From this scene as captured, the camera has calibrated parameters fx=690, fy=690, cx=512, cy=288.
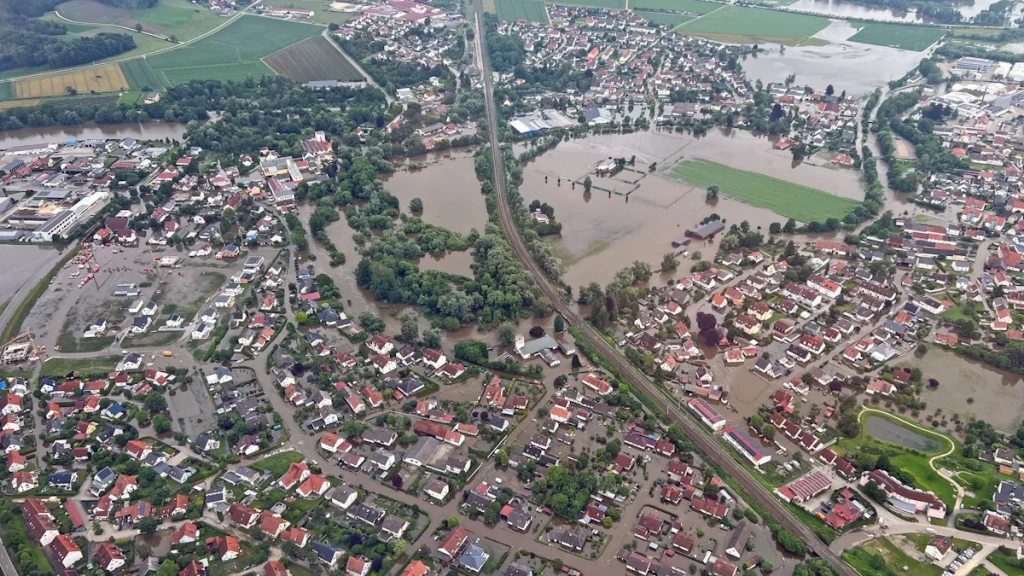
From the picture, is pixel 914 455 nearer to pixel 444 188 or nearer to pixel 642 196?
pixel 642 196

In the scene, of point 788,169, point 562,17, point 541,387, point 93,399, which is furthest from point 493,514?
point 562,17

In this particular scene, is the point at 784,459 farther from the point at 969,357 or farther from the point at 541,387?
the point at 969,357

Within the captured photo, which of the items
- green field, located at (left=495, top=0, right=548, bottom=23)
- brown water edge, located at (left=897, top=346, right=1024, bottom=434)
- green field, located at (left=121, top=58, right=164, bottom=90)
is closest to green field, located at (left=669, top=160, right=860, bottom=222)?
brown water edge, located at (left=897, top=346, right=1024, bottom=434)

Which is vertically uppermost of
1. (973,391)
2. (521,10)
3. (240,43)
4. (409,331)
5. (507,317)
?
(521,10)

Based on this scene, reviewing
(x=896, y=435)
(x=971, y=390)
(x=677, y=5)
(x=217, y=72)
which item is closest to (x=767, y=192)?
(x=971, y=390)

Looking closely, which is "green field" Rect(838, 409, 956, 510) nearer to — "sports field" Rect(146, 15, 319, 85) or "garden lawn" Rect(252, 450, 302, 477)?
"garden lawn" Rect(252, 450, 302, 477)

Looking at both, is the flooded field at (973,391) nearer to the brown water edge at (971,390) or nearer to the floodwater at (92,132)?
the brown water edge at (971,390)
